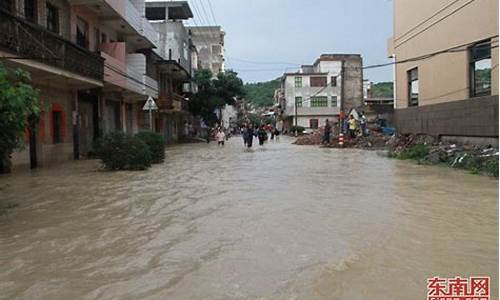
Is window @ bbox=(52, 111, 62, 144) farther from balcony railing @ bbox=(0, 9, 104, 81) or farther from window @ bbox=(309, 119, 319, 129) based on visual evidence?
window @ bbox=(309, 119, 319, 129)

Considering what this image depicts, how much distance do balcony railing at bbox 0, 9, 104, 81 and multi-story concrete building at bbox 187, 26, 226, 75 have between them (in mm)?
67404

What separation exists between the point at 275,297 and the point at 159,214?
481 centimetres

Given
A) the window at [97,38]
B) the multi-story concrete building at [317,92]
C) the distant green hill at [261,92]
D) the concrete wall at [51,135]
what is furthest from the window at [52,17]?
the distant green hill at [261,92]

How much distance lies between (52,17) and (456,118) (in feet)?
53.6

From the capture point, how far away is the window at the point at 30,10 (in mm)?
19141

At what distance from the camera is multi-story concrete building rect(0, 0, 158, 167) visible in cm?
1611

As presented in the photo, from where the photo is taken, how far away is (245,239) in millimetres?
7113

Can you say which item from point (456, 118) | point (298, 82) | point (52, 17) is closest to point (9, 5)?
point (52, 17)

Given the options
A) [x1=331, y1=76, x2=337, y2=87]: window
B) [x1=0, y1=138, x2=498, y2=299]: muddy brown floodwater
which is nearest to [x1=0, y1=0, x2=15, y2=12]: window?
[x1=0, y1=138, x2=498, y2=299]: muddy brown floodwater

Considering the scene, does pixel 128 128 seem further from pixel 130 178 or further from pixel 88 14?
pixel 130 178

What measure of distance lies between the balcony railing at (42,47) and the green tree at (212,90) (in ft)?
106

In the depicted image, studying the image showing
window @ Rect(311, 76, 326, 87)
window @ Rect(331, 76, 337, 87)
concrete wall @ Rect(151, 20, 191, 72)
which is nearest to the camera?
concrete wall @ Rect(151, 20, 191, 72)

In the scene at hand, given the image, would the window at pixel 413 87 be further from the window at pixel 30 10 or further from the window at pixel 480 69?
the window at pixel 30 10

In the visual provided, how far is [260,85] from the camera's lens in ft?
536
